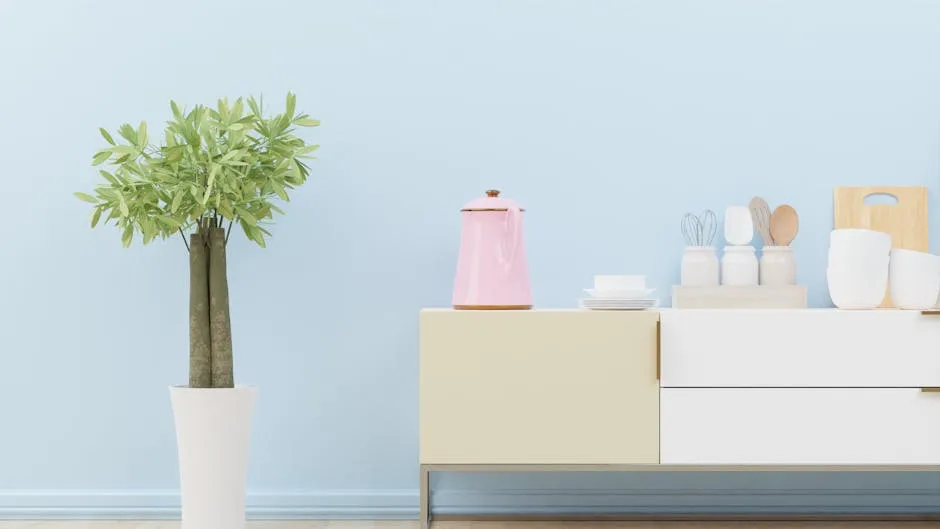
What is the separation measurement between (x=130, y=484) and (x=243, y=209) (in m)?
0.96

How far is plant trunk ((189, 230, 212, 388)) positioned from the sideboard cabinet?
542 millimetres

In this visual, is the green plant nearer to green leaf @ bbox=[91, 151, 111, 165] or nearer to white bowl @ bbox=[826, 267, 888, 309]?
green leaf @ bbox=[91, 151, 111, 165]

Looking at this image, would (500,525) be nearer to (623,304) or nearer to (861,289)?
(623,304)

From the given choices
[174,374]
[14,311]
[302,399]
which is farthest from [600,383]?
[14,311]

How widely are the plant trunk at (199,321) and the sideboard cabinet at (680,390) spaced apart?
1.78 feet

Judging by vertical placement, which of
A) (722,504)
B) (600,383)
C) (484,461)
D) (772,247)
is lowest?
(722,504)

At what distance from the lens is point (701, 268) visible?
102 inches

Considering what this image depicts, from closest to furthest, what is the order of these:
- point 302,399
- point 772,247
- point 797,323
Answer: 1. point 797,323
2. point 772,247
3. point 302,399

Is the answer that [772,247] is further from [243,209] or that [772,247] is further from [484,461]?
[243,209]

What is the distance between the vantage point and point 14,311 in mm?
2779

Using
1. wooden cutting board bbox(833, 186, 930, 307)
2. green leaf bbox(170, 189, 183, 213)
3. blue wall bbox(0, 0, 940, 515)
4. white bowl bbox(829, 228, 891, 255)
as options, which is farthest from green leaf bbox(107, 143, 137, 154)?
wooden cutting board bbox(833, 186, 930, 307)

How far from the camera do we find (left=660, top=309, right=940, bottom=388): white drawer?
2.32m

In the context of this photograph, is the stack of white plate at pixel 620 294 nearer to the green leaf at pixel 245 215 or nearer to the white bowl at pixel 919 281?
the white bowl at pixel 919 281

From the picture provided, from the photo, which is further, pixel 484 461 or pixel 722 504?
pixel 722 504
